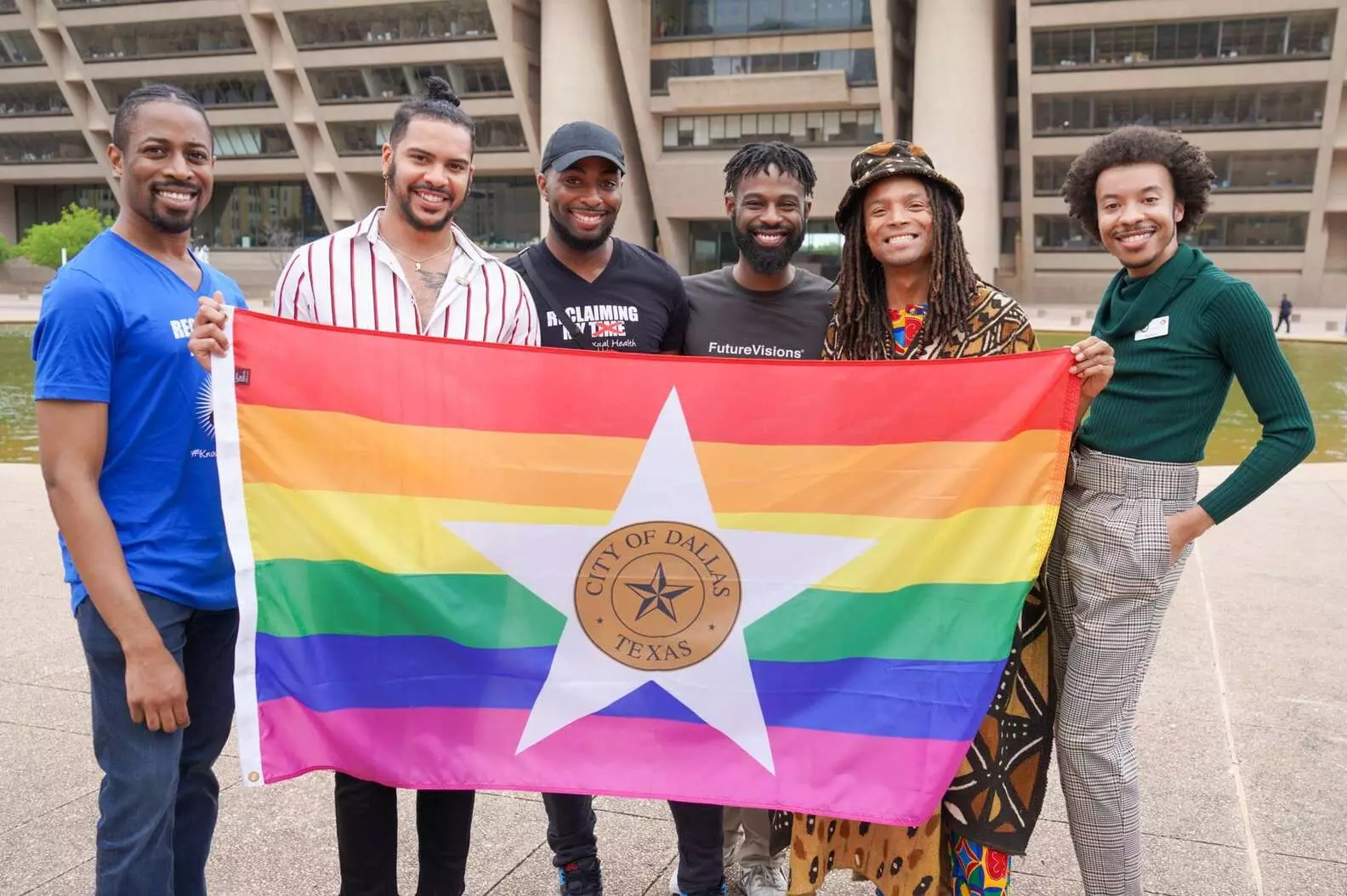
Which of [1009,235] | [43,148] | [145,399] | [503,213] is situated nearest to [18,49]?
[43,148]

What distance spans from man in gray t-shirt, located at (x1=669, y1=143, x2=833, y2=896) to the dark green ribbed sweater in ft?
3.63

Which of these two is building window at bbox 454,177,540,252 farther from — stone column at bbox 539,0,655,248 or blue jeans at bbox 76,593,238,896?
blue jeans at bbox 76,593,238,896

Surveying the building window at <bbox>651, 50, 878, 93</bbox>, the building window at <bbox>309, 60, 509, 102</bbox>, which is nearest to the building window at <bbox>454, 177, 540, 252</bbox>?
the building window at <bbox>309, 60, 509, 102</bbox>

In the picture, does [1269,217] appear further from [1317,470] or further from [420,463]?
[420,463]

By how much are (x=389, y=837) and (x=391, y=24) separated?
6184cm

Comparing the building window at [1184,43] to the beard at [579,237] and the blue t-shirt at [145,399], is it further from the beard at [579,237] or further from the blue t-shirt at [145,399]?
the blue t-shirt at [145,399]

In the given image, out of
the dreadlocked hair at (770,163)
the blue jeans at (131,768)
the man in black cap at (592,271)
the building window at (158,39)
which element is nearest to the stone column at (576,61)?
the building window at (158,39)

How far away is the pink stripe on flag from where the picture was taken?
10.5ft

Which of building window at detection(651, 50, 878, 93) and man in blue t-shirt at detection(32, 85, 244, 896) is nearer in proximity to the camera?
man in blue t-shirt at detection(32, 85, 244, 896)

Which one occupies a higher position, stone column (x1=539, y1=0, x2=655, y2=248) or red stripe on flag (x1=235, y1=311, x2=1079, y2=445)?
stone column (x1=539, y1=0, x2=655, y2=248)

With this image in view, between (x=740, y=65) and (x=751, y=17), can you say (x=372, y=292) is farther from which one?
(x=751, y=17)

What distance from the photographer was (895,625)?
3.26 meters

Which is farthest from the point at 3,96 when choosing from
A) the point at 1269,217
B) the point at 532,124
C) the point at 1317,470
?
the point at 1317,470

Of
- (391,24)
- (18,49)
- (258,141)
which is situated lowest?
(258,141)
